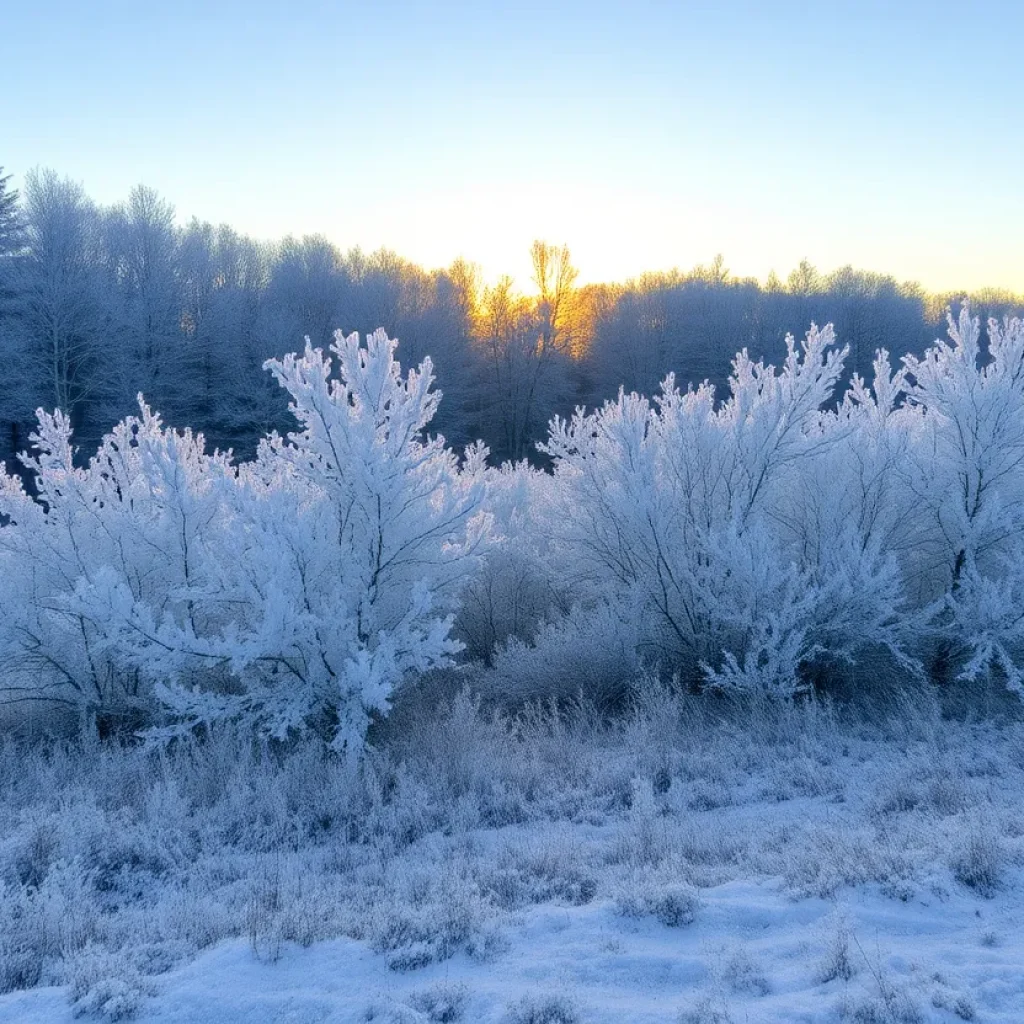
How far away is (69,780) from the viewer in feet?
21.3

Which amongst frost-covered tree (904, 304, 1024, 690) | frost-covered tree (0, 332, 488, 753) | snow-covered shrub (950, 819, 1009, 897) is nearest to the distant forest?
frost-covered tree (904, 304, 1024, 690)

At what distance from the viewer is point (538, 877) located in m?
4.30

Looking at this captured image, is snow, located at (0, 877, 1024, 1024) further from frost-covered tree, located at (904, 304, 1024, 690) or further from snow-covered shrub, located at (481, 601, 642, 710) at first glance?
frost-covered tree, located at (904, 304, 1024, 690)

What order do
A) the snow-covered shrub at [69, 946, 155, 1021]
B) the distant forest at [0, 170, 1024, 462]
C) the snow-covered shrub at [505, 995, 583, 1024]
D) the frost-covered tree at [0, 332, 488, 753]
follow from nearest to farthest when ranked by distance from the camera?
the snow-covered shrub at [505, 995, 583, 1024] → the snow-covered shrub at [69, 946, 155, 1021] → the frost-covered tree at [0, 332, 488, 753] → the distant forest at [0, 170, 1024, 462]

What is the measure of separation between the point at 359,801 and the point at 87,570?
154 inches

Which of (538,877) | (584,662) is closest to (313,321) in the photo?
(584,662)

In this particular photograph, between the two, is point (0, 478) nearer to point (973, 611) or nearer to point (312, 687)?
point (312, 687)

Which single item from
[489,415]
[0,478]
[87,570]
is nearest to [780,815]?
[87,570]

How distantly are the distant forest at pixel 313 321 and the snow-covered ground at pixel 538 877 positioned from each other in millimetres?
23725

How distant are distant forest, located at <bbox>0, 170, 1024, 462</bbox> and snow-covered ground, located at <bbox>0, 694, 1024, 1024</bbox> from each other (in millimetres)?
23725

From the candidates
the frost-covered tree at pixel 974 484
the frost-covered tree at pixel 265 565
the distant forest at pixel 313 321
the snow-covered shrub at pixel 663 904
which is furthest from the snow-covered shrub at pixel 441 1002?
the distant forest at pixel 313 321

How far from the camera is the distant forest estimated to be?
1127 inches

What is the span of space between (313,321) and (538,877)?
120ft

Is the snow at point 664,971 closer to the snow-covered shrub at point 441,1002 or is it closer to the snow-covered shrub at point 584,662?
the snow-covered shrub at point 441,1002
